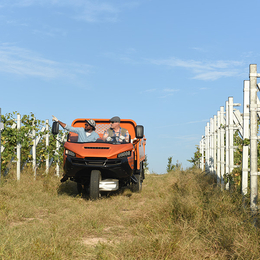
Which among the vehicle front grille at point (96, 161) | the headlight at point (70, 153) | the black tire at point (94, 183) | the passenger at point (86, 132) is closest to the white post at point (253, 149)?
the vehicle front grille at point (96, 161)

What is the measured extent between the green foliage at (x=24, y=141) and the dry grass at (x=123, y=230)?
3.36 metres

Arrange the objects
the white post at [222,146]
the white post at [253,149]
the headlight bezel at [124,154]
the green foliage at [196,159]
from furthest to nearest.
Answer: the green foliage at [196,159], the white post at [222,146], the headlight bezel at [124,154], the white post at [253,149]

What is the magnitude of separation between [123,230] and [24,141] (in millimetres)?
7697

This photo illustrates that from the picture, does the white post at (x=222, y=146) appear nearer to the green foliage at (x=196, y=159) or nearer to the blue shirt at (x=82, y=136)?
the blue shirt at (x=82, y=136)

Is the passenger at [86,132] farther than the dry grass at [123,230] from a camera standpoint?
Yes

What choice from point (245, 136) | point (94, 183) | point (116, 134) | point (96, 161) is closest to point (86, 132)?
point (116, 134)

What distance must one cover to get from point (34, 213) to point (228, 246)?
4.76 m

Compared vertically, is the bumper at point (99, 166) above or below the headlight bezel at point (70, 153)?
below

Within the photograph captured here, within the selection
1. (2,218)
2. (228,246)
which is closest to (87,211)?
(2,218)

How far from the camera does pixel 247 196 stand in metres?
7.85

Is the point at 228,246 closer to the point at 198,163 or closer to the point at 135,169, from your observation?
the point at 135,169

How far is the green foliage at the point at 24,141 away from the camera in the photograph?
1232 cm

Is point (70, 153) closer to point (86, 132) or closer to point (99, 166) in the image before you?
point (99, 166)

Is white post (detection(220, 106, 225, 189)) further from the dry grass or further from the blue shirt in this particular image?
the blue shirt
